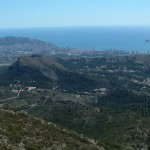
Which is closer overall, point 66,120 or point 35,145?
point 35,145

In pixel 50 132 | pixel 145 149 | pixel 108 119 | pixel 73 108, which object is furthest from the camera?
pixel 73 108

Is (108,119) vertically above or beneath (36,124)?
beneath

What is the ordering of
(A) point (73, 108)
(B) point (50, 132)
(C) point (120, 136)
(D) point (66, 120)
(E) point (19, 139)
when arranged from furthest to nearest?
(A) point (73, 108), (D) point (66, 120), (C) point (120, 136), (B) point (50, 132), (E) point (19, 139)

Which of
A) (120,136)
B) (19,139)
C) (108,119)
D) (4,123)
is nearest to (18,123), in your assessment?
(4,123)

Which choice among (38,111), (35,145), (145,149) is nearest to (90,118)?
(38,111)

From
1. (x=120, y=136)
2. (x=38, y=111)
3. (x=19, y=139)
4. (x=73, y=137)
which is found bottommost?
(x=38, y=111)

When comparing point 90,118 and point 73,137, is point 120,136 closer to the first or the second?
point 90,118

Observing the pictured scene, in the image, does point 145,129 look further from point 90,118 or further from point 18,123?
point 18,123

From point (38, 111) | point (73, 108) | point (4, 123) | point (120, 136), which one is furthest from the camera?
point (38, 111)

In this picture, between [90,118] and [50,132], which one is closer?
[50,132]
